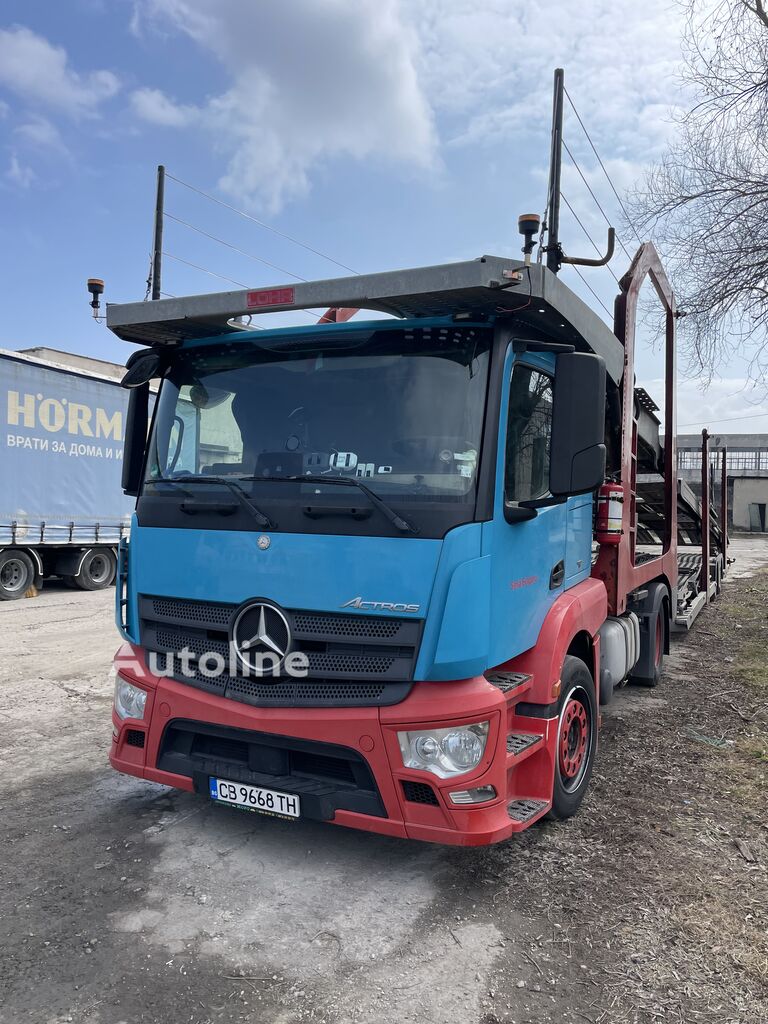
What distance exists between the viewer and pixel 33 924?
2.88 m

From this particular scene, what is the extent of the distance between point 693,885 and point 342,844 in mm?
1643

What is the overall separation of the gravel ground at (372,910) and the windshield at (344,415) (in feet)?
5.70

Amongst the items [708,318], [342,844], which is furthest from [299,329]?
[708,318]

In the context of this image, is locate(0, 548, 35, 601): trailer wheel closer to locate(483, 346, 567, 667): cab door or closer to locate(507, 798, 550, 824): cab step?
locate(483, 346, 567, 667): cab door

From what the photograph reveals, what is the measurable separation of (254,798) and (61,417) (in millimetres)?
10676

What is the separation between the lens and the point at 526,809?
3271 mm

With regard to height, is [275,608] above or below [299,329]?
below

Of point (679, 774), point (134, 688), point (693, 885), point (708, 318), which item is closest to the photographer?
point (693, 885)

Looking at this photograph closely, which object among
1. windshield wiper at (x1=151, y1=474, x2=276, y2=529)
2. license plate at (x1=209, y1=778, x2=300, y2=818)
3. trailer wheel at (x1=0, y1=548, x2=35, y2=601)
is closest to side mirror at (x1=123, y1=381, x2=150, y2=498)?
windshield wiper at (x1=151, y1=474, x2=276, y2=529)

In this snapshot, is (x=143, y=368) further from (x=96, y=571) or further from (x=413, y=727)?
(x=96, y=571)

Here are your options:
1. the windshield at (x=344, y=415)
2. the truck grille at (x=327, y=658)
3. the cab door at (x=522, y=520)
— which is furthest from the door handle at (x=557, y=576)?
the truck grille at (x=327, y=658)

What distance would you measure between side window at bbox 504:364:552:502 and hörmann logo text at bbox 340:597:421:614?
0.66 meters

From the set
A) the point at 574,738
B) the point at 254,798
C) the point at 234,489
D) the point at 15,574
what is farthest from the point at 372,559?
the point at 15,574

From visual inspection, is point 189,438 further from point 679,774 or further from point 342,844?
point 679,774
